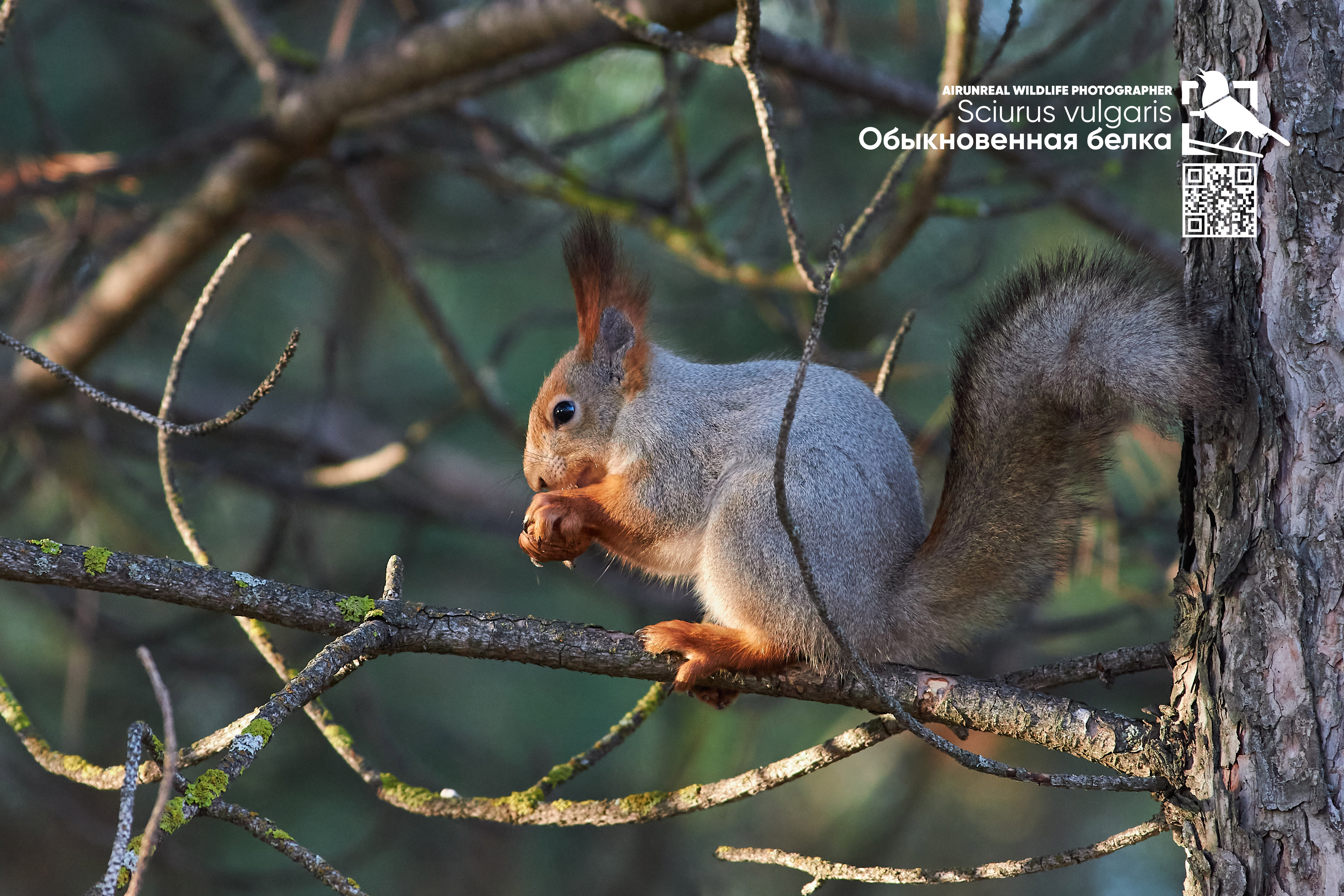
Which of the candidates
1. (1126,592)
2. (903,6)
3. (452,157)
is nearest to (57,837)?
(452,157)

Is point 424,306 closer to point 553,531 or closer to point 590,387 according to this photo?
point 590,387

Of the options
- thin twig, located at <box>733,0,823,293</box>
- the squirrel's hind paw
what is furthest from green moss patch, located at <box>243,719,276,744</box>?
thin twig, located at <box>733,0,823,293</box>

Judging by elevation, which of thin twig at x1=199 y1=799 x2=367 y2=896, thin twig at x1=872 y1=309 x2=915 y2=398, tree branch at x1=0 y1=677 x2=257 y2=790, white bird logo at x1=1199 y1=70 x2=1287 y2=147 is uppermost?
white bird logo at x1=1199 y1=70 x2=1287 y2=147

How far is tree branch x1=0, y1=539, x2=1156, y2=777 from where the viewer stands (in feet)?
3.74

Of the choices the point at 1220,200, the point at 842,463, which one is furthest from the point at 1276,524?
the point at 842,463

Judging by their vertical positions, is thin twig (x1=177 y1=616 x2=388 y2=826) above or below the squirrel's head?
below

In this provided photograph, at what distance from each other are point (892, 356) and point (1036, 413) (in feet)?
0.96

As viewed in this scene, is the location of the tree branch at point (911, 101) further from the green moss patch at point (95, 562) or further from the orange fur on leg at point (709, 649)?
the green moss patch at point (95, 562)

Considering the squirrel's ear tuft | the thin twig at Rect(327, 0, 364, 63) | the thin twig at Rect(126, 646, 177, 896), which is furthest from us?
the thin twig at Rect(327, 0, 364, 63)

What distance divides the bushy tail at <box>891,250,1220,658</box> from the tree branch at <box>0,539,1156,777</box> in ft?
0.79

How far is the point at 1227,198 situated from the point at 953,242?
102 inches

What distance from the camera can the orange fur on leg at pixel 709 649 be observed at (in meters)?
1.42

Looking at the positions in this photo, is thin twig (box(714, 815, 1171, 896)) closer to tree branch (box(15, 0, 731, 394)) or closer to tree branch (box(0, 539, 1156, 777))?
tree branch (box(0, 539, 1156, 777))

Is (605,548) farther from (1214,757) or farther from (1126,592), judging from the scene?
(1126,592)
